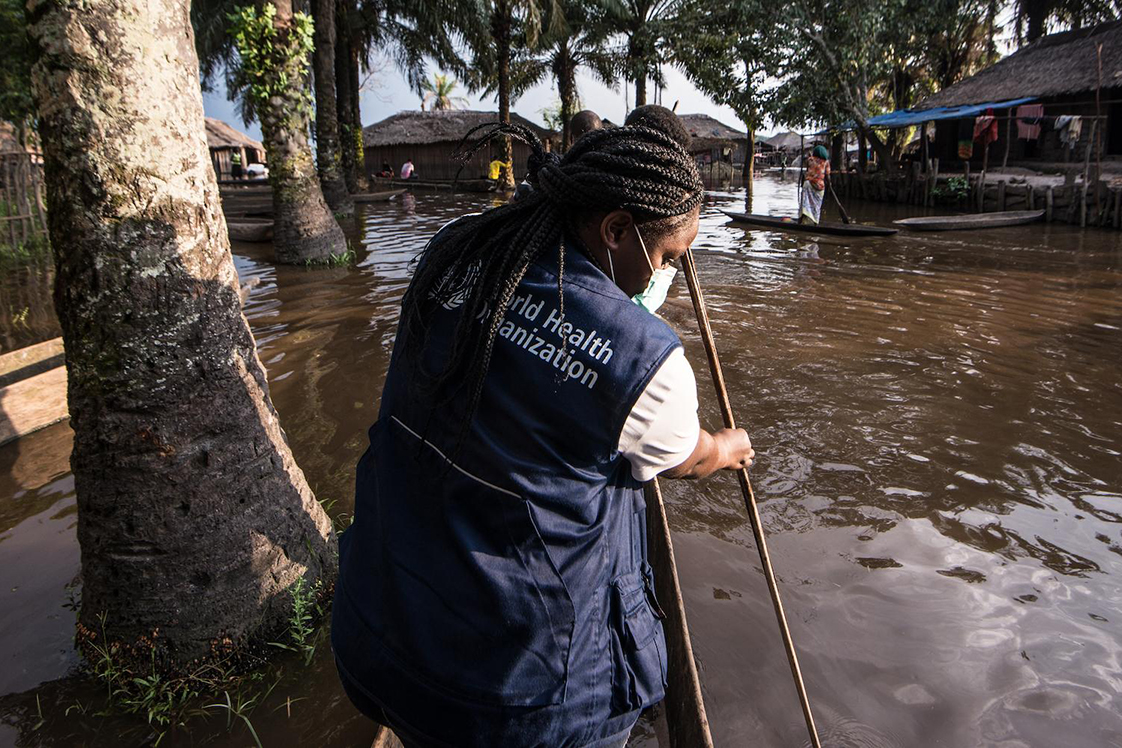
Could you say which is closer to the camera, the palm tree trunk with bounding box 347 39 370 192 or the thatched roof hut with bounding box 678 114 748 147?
the palm tree trunk with bounding box 347 39 370 192

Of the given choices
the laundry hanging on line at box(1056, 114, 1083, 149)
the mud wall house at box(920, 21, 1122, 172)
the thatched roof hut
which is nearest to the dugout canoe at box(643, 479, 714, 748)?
the laundry hanging on line at box(1056, 114, 1083, 149)

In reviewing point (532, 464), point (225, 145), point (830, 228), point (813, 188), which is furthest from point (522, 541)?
point (225, 145)

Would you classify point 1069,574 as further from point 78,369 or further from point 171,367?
point 78,369

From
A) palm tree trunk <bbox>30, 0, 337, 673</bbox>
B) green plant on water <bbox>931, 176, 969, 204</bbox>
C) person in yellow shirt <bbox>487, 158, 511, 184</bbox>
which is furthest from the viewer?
person in yellow shirt <bbox>487, 158, 511, 184</bbox>

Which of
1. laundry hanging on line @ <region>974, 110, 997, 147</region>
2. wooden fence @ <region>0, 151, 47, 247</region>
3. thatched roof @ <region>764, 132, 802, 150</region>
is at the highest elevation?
thatched roof @ <region>764, 132, 802, 150</region>

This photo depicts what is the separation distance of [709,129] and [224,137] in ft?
87.4

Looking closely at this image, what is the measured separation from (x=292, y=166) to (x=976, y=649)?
10086 millimetres

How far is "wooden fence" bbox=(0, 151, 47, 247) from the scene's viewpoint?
9.76 m

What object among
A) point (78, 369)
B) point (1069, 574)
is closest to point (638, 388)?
point (78, 369)

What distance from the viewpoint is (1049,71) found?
68.6 ft

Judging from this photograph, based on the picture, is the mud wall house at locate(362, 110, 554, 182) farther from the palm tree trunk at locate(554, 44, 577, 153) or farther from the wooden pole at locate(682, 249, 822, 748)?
the wooden pole at locate(682, 249, 822, 748)

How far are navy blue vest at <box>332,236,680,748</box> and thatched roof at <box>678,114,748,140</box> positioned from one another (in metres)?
40.4

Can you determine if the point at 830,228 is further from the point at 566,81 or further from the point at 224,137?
the point at 224,137

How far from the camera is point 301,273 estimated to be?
1016 centimetres
